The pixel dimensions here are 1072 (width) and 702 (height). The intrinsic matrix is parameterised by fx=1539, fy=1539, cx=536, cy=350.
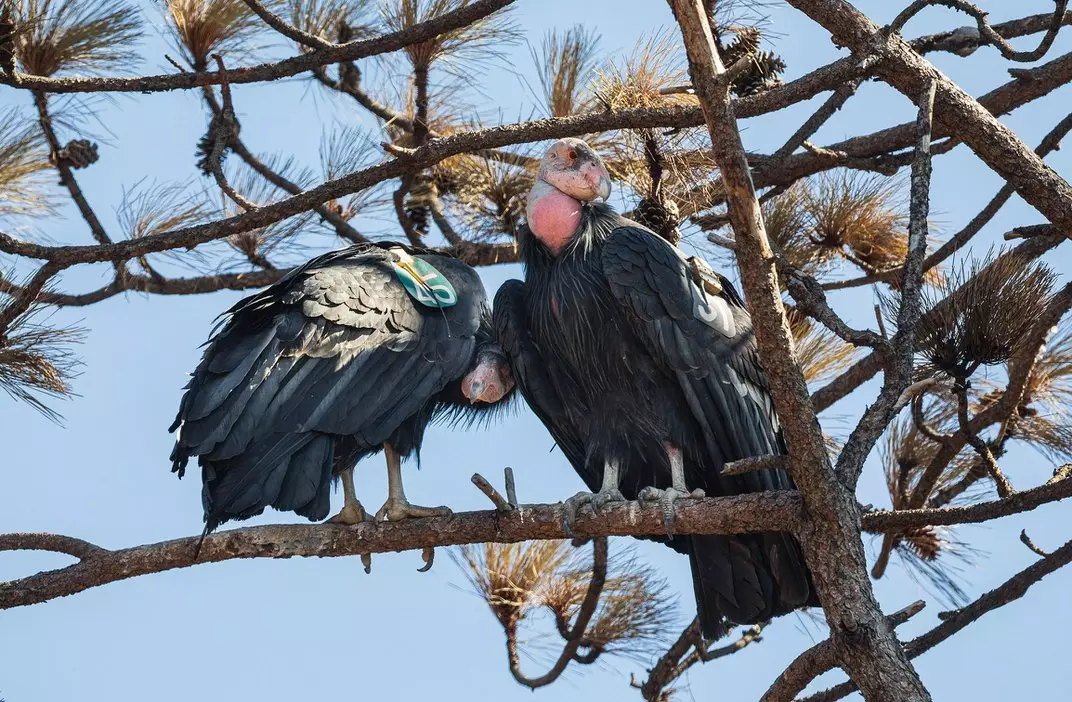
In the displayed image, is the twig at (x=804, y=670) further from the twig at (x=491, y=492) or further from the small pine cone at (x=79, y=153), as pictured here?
the small pine cone at (x=79, y=153)

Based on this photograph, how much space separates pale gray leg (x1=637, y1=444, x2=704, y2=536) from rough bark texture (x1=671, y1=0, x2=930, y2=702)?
581 mm

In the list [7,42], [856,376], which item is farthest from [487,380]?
[7,42]

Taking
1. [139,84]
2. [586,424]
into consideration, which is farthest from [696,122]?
[139,84]

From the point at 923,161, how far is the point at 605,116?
1.47 metres

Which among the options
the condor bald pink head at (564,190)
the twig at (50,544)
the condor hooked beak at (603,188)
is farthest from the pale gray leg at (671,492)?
the twig at (50,544)

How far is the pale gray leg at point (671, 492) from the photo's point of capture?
4668mm

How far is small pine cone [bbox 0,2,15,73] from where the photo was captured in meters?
5.70

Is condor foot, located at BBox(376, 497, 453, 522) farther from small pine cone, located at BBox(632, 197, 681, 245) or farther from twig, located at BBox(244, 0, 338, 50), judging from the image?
twig, located at BBox(244, 0, 338, 50)

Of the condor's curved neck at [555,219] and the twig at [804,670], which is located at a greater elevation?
the condor's curved neck at [555,219]

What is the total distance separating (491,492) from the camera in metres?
4.47

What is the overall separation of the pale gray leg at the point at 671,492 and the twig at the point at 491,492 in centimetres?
46

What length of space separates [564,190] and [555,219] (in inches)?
5.8

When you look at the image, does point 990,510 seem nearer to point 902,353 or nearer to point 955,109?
point 902,353

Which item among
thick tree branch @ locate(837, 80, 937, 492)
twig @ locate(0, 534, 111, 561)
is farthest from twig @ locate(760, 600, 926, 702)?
twig @ locate(0, 534, 111, 561)
